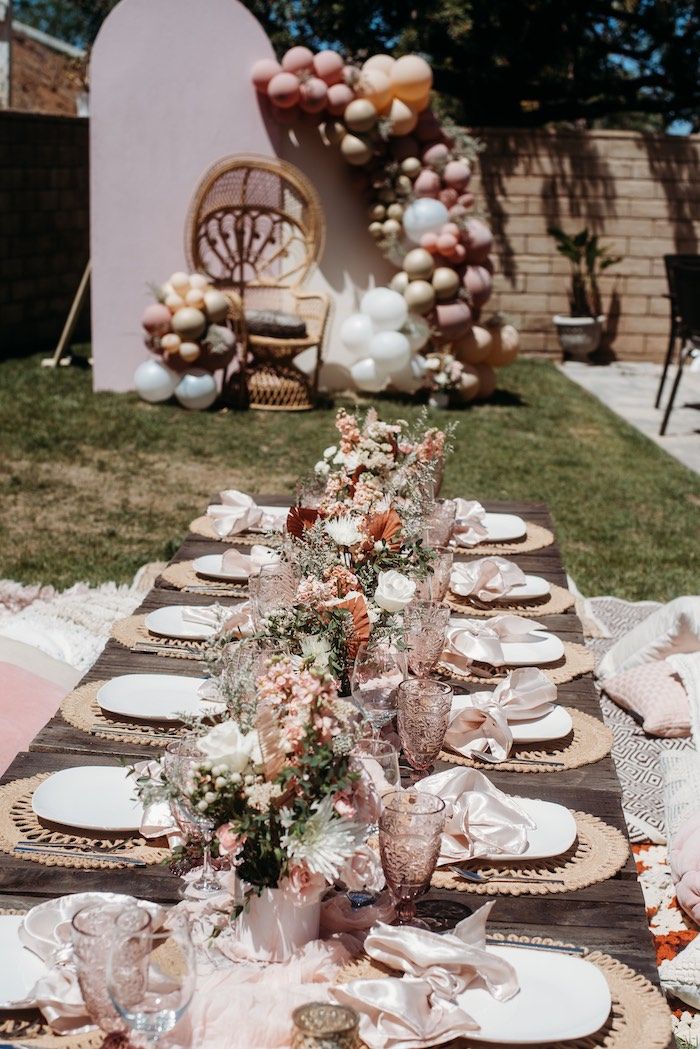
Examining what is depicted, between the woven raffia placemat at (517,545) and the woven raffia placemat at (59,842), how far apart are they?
1941 millimetres

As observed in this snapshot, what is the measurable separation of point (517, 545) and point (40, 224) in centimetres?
919

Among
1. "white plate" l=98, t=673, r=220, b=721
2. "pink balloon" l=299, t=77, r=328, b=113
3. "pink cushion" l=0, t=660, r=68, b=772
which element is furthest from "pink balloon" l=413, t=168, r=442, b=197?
"white plate" l=98, t=673, r=220, b=721

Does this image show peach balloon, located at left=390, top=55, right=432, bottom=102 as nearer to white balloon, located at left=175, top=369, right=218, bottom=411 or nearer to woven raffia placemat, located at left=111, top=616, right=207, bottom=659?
white balloon, located at left=175, top=369, right=218, bottom=411

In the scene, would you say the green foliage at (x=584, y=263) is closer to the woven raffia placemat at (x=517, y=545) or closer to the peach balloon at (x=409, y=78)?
the peach balloon at (x=409, y=78)

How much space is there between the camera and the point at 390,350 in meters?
9.04

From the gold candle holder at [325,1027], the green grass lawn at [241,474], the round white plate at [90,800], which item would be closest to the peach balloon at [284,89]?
the green grass lawn at [241,474]

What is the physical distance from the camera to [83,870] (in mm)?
1979

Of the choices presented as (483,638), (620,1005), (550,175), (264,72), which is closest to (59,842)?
(620,1005)

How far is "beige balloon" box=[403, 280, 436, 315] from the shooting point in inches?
358

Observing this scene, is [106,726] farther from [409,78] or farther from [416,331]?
[409,78]

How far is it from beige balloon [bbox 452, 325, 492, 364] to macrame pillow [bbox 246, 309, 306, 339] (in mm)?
1263

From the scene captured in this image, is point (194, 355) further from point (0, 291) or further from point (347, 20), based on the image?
point (347, 20)

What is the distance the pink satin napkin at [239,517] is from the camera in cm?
399

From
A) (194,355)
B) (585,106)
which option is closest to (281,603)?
(194,355)
